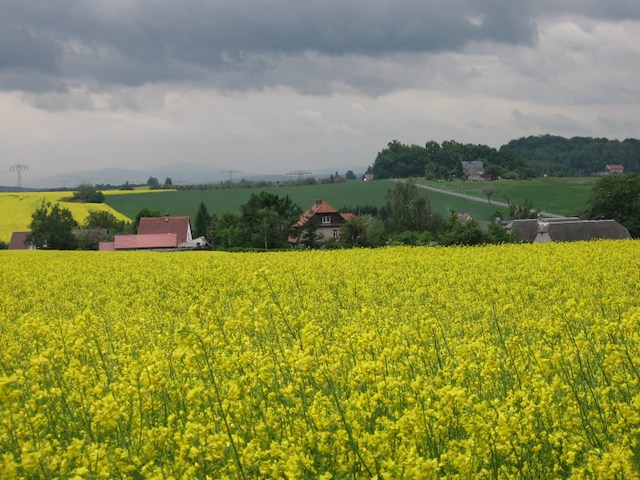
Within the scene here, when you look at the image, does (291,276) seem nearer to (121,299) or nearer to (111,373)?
(121,299)

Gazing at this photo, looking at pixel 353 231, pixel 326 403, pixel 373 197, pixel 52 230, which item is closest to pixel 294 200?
pixel 373 197

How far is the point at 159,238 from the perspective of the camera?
74812mm

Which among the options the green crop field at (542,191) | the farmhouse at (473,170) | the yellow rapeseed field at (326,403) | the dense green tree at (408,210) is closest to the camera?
the yellow rapeseed field at (326,403)

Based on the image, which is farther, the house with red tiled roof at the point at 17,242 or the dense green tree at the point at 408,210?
the house with red tiled roof at the point at 17,242

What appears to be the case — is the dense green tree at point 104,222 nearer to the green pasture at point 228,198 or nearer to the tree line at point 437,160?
the green pasture at point 228,198

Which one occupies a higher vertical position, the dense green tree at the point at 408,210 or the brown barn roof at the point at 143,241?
the dense green tree at the point at 408,210

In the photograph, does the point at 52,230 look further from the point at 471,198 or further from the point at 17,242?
the point at 471,198

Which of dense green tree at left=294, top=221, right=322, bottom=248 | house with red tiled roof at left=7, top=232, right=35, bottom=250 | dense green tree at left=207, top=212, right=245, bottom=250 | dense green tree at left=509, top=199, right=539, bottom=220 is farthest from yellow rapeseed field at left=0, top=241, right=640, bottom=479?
dense green tree at left=509, top=199, right=539, bottom=220

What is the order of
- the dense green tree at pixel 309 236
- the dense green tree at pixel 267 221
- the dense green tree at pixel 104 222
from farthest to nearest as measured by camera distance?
the dense green tree at pixel 104 222
the dense green tree at pixel 309 236
the dense green tree at pixel 267 221

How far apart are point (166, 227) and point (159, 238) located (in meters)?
9.26

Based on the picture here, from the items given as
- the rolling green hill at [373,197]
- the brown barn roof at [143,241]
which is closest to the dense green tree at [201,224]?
the rolling green hill at [373,197]

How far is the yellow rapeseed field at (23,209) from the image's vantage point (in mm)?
94750

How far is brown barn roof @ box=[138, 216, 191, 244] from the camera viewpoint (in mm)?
83125

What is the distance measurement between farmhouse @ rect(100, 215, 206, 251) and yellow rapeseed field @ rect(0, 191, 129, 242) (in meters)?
19.7
